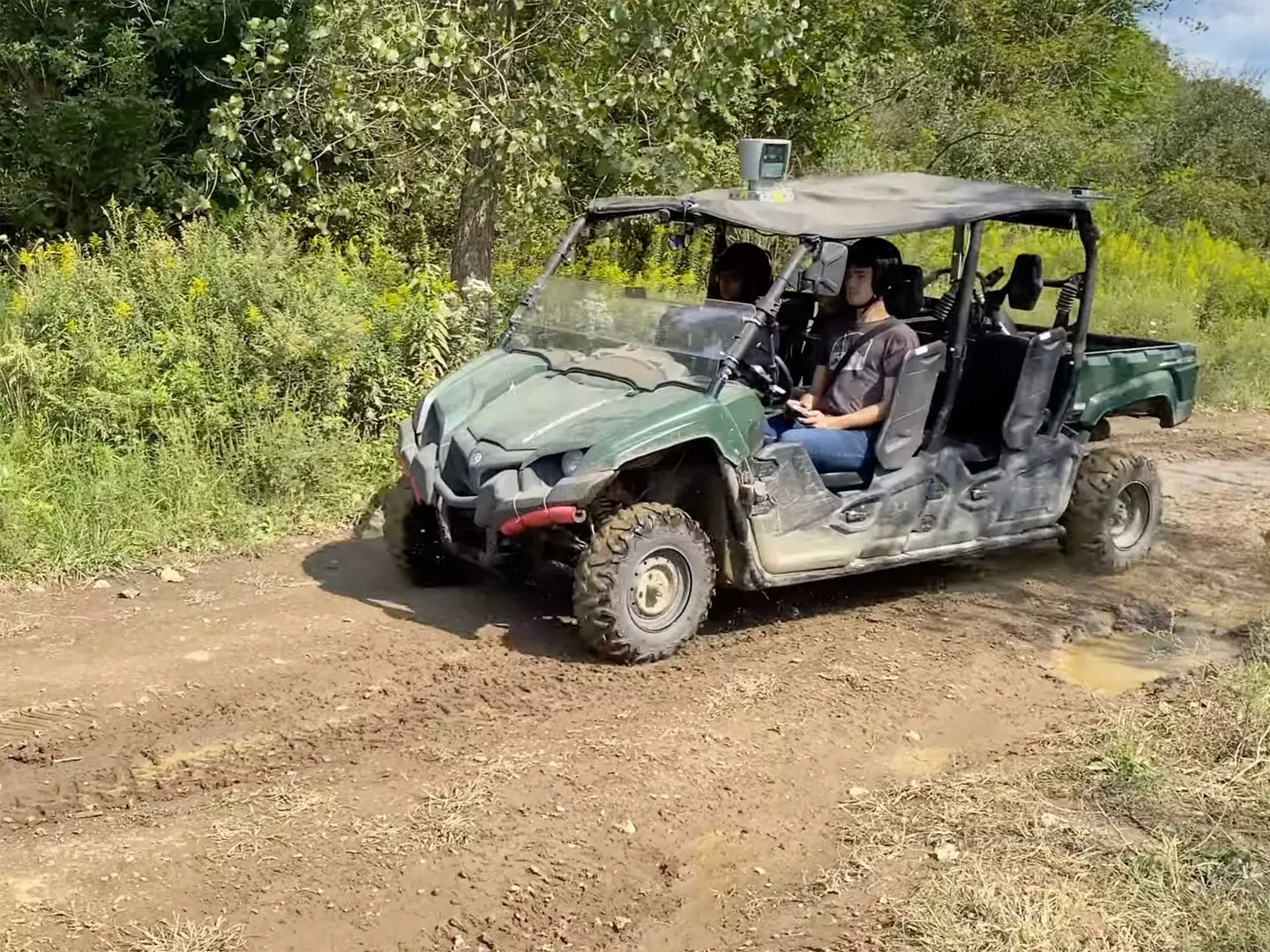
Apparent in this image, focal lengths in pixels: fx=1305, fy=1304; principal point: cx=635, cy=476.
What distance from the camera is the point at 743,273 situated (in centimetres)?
674

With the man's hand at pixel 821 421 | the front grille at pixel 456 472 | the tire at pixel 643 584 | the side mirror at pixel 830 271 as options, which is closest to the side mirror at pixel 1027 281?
the side mirror at pixel 830 271

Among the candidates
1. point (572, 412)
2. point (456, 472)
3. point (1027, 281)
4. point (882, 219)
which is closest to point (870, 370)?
point (882, 219)

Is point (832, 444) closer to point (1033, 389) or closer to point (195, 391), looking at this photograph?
point (1033, 389)

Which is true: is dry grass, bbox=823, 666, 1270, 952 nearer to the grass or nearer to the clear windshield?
the grass

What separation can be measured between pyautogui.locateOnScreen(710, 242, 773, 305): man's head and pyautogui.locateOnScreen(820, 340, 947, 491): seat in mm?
935

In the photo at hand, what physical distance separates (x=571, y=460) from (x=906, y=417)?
176 centimetres

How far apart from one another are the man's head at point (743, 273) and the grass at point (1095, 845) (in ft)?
9.22

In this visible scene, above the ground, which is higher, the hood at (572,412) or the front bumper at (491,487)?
the hood at (572,412)

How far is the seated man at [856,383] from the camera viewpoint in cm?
605

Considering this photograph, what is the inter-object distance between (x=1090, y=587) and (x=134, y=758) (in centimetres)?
486

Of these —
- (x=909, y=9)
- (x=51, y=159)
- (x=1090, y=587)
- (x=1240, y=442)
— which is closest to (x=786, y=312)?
(x=1090, y=587)

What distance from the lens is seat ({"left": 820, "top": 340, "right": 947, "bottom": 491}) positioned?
607cm

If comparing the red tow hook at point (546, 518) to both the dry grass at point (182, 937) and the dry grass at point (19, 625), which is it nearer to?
the dry grass at point (182, 937)

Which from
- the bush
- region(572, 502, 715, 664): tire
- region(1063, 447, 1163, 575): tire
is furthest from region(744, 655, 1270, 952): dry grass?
Answer: the bush
